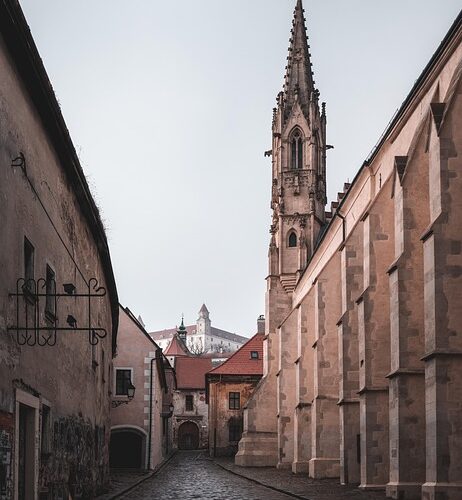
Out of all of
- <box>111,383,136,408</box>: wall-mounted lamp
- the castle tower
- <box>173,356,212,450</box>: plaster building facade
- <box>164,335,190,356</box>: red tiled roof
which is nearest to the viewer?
<box>111,383,136,408</box>: wall-mounted lamp

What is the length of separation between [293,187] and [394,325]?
35411 millimetres

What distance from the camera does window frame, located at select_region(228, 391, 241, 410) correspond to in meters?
67.7

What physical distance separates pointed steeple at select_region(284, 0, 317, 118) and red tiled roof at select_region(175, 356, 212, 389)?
1953 inches

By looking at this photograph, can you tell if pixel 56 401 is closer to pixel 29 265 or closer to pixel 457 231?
pixel 29 265

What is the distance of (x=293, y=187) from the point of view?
58562mm

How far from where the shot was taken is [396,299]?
23.4 m

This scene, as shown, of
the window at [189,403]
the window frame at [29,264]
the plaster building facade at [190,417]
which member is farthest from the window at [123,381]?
the window at [189,403]

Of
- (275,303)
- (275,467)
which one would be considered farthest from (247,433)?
(275,303)

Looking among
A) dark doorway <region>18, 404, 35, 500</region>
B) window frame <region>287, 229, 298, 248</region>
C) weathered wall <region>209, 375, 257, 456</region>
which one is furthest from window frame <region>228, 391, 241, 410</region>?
dark doorway <region>18, 404, 35, 500</region>

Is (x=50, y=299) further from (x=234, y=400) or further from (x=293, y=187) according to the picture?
(x=234, y=400)

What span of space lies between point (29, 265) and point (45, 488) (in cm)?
394

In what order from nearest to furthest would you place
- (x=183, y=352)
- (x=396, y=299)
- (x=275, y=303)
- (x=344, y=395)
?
1. (x=396, y=299)
2. (x=344, y=395)
3. (x=275, y=303)
4. (x=183, y=352)

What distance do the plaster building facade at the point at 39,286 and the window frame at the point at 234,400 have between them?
4538 centimetres

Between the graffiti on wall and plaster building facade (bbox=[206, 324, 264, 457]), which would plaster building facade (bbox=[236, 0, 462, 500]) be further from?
plaster building facade (bbox=[206, 324, 264, 457])
